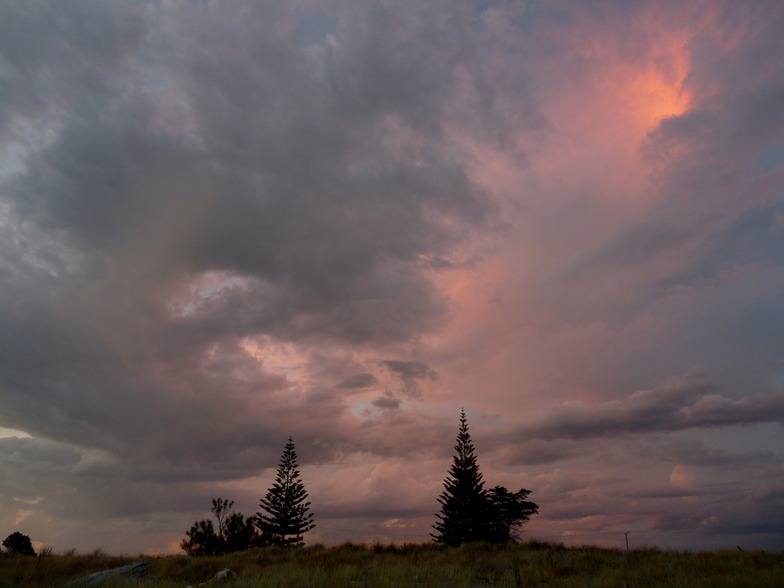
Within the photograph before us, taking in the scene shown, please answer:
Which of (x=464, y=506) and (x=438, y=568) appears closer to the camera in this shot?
(x=438, y=568)

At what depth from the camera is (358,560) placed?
819 inches

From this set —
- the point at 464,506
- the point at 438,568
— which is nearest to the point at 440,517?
the point at 464,506

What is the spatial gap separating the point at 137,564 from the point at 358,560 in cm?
744

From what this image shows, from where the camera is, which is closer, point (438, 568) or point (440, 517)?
point (438, 568)

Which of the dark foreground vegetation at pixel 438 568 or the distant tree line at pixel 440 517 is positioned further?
the distant tree line at pixel 440 517

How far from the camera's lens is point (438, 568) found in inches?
Result: 671

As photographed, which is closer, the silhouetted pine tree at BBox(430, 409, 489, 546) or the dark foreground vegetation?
the dark foreground vegetation

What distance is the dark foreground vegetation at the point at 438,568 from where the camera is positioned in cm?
1339

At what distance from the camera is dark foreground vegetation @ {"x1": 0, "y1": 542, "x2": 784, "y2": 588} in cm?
1339

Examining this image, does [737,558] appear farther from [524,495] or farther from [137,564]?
[524,495]

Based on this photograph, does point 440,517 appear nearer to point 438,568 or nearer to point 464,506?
point 464,506

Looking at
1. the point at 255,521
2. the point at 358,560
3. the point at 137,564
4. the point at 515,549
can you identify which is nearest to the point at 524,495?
the point at 255,521

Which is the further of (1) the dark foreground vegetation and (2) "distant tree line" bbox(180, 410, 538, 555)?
(2) "distant tree line" bbox(180, 410, 538, 555)

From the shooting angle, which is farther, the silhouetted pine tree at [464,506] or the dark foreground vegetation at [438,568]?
the silhouetted pine tree at [464,506]
